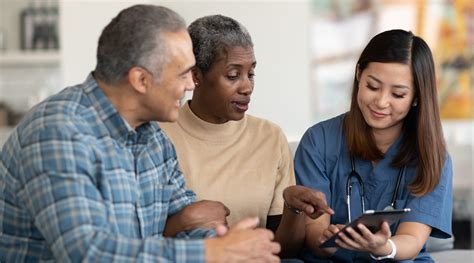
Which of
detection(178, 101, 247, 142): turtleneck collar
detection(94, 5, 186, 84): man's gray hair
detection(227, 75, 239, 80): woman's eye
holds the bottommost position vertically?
detection(178, 101, 247, 142): turtleneck collar

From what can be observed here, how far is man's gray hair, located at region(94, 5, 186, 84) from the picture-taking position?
1875mm

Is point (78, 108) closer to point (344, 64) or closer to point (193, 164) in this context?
point (193, 164)

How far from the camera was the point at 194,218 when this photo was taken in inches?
83.0

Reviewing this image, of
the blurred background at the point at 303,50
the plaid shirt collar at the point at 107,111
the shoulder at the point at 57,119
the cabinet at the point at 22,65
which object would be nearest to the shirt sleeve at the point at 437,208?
the plaid shirt collar at the point at 107,111

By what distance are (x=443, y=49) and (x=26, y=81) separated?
3162 mm

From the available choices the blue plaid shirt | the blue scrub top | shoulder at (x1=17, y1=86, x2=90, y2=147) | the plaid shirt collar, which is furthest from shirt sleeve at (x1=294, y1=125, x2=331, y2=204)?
shoulder at (x1=17, y1=86, x2=90, y2=147)

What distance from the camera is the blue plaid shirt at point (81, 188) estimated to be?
1.73m

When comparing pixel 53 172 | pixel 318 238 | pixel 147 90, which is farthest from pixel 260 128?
pixel 53 172

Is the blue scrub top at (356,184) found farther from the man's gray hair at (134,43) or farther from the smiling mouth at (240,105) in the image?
the man's gray hair at (134,43)

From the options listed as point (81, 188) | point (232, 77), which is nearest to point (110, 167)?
point (81, 188)

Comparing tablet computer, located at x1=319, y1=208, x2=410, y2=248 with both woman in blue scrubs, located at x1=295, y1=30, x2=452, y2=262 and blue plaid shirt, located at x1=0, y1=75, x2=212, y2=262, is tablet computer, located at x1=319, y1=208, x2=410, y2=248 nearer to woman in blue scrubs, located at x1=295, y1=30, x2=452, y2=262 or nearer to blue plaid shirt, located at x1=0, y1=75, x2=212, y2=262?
woman in blue scrubs, located at x1=295, y1=30, x2=452, y2=262

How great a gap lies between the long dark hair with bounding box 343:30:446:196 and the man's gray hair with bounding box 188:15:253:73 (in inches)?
14.7

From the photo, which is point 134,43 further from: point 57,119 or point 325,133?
point 325,133

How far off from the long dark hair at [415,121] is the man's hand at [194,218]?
56 centimetres
